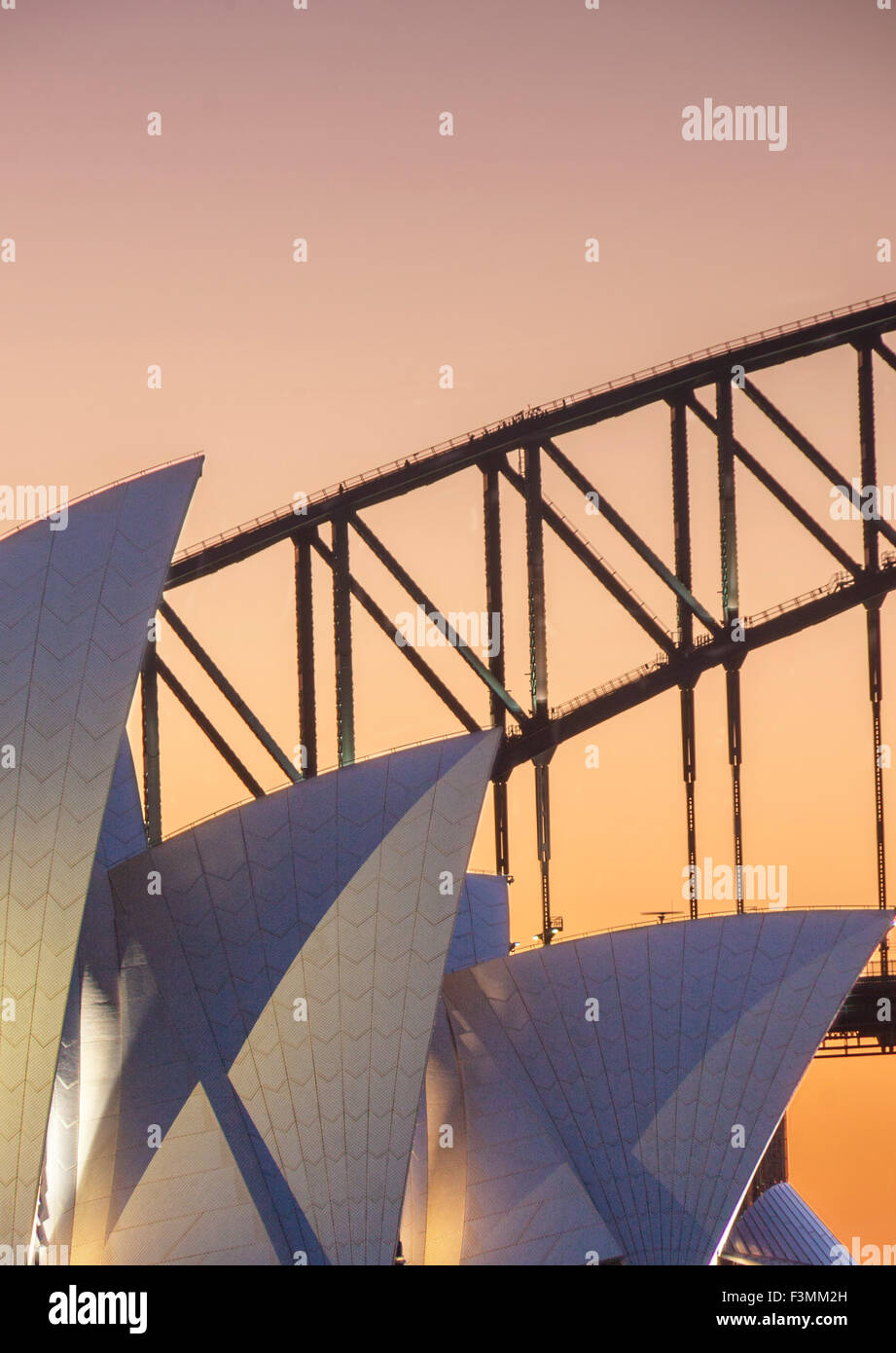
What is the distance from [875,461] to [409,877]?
37.9 m

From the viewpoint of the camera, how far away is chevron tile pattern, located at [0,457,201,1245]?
1480 inches

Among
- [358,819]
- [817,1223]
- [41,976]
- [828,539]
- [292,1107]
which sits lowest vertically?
[817,1223]

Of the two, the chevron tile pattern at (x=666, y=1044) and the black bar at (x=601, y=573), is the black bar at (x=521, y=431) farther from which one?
the chevron tile pattern at (x=666, y=1044)

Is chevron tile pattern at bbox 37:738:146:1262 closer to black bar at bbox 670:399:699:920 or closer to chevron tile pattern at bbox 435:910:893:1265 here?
chevron tile pattern at bbox 435:910:893:1265

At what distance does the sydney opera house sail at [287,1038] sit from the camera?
38.5 meters

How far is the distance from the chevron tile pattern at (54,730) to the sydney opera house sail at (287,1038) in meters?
0.05

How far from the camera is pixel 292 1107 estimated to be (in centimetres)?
4191

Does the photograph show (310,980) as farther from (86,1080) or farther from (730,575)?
(730,575)

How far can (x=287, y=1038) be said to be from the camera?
139ft

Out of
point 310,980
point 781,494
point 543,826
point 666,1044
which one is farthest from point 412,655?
point 310,980

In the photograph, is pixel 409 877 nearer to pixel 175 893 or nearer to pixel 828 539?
pixel 175 893

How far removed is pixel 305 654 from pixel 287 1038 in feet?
97.7

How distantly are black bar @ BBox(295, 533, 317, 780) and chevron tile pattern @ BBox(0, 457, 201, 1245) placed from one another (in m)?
28.7
